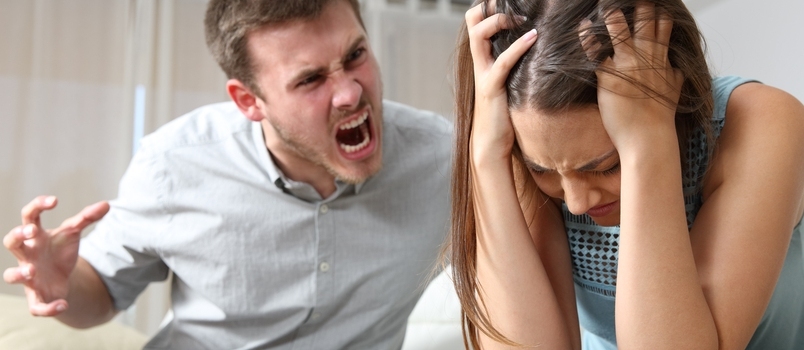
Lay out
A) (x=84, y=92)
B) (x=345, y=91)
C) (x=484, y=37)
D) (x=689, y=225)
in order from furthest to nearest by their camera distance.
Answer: (x=84, y=92) → (x=345, y=91) → (x=689, y=225) → (x=484, y=37)

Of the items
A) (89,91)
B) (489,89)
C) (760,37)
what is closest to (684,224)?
(489,89)

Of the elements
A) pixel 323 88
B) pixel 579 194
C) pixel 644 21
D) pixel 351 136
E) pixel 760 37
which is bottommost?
pixel 351 136

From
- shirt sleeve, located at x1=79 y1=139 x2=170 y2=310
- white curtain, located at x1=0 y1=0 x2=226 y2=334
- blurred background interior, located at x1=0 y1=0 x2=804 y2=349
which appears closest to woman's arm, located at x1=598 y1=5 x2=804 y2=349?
shirt sleeve, located at x1=79 y1=139 x2=170 y2=310

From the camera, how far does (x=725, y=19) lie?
212 cm

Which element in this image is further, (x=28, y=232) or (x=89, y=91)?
(x=89, y=91)

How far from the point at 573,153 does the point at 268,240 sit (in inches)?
37.4

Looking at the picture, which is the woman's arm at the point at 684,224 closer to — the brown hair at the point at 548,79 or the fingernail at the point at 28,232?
the brown hair at the point at 548,79

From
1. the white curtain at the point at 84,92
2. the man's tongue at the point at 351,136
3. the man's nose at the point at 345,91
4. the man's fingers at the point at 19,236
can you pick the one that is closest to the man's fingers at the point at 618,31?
the man's nose at the point at 345,91

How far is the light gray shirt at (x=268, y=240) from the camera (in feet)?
5.21

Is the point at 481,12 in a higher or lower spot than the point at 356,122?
higher

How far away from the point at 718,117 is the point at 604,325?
395 millimetres

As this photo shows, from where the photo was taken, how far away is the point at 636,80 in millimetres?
766

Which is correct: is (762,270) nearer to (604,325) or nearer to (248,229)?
(604,325)

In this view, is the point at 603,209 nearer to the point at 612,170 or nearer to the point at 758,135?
the point at 612,170
